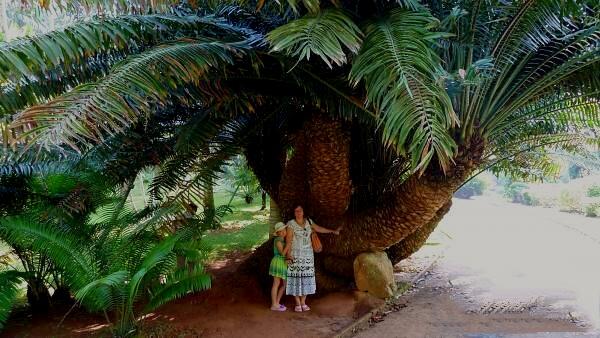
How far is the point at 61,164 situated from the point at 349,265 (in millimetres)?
3913

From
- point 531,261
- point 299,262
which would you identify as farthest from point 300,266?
point 531,261

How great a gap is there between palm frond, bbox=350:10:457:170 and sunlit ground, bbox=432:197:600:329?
13.0 ft

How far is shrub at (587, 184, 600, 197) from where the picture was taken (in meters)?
14.6

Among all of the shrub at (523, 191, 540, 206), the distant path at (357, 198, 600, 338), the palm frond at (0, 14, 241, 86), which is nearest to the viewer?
the palm frond at (0, 14, 241, 86)

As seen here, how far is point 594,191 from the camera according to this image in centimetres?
1467

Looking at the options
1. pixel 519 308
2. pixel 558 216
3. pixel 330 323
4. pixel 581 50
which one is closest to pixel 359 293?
pixel 330 323

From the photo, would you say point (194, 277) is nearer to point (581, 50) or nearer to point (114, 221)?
point (114, 221)

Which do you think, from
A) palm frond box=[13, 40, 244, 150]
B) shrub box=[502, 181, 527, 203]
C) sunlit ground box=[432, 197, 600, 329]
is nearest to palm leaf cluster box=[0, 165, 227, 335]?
palm frond box=[13, 40, 244, 150]

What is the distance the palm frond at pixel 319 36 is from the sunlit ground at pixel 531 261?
14.9 feet

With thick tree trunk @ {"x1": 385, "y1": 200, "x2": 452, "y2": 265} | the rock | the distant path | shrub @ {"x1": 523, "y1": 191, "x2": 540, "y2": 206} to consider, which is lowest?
the distant path

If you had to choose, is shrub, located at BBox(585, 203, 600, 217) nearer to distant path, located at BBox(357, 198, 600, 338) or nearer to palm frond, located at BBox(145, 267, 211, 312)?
distant path, located at BBox(357, 198, 600, 338)

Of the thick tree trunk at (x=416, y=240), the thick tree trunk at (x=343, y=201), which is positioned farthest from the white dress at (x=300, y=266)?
the thick tree trunk at (x=416, y=240)

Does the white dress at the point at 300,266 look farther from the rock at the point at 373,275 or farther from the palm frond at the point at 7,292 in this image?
the palm frond at the point at 7,292

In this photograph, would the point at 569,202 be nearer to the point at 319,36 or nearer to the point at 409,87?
the point at 409,87
